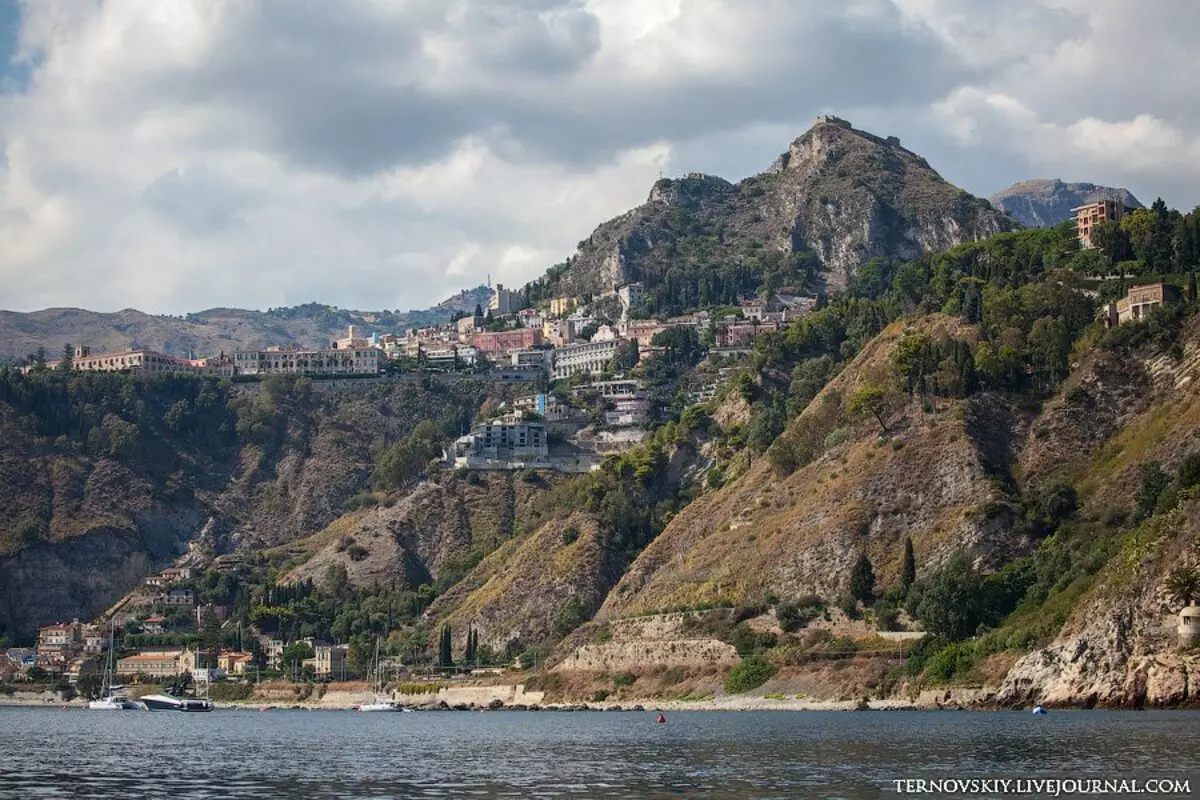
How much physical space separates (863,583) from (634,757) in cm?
5295

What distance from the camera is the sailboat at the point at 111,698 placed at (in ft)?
563

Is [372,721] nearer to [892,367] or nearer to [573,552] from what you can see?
[573,552]

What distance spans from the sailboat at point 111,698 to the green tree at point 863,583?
255 ft

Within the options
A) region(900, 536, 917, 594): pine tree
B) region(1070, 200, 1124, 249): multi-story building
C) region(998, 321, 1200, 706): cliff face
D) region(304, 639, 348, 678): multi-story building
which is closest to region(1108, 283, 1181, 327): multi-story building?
region(998, 321, 1200, 706): cliff face

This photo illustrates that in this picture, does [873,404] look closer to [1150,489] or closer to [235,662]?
[1150,489]

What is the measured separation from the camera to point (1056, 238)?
571 ft

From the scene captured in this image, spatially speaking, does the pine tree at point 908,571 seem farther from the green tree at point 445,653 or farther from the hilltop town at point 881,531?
the green tree at point 445,653

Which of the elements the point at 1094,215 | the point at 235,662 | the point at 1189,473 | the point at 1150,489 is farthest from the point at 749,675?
the point at 235,662

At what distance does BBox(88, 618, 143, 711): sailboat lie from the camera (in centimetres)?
17162

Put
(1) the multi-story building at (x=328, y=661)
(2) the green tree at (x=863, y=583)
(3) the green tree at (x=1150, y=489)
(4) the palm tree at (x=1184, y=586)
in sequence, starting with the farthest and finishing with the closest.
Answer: (1) the multi-story building at (x=328, y=661), (2) the green tree at (x=863, y=583), (3) the green tree at (x=1150, y=489), (4) the palm tree at (x=1184, y=586)

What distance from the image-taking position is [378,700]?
158 meters

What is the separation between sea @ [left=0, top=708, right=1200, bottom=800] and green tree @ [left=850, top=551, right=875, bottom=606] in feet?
46.8

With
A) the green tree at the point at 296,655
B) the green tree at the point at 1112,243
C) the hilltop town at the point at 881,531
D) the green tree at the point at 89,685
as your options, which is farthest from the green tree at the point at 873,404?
the green tree at the point at 89,685

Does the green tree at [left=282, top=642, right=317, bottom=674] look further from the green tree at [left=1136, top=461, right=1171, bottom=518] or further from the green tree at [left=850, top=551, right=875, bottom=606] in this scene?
the green tree at [left=1136, top=461, right=1171, bottom=518]
